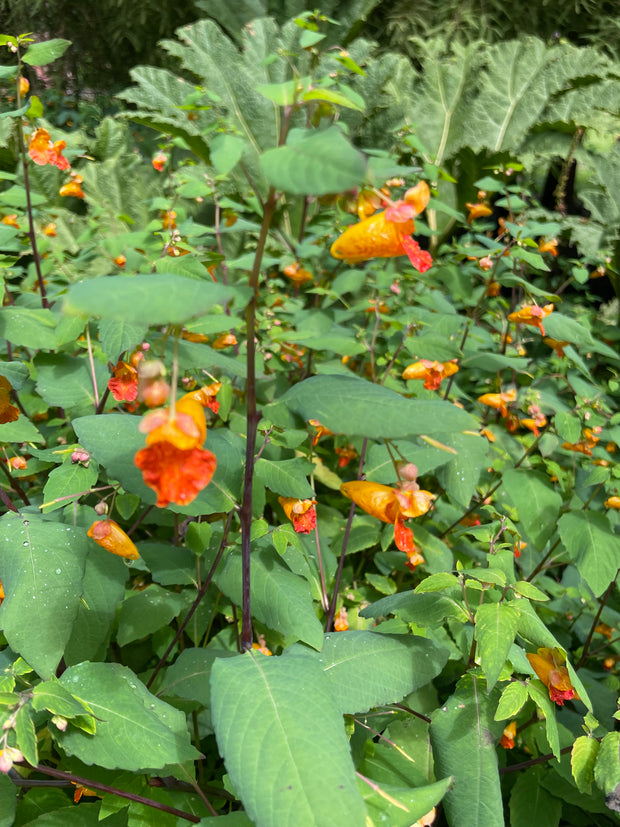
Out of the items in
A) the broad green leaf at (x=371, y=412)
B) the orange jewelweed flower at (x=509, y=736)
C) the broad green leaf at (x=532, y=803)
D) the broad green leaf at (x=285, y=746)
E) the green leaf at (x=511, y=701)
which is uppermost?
the broad green leaf at (x=371, y=412)

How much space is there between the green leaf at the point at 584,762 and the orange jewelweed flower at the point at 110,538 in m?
0.61

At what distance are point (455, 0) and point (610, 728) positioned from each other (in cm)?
489

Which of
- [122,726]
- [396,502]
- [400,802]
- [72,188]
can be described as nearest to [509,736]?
[400,802]

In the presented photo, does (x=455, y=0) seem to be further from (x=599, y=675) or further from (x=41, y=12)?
(x=599, y=675)

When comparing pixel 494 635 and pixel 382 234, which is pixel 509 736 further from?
pixel 382 234

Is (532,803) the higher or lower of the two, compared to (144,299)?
lower

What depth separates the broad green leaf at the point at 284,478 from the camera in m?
0.73

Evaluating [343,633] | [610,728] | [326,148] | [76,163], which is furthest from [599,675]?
[76,163]

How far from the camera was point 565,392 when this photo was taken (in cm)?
193

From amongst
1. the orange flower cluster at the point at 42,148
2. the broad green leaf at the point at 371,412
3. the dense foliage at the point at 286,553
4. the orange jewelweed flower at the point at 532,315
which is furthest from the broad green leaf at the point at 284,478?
the orange flower cluster at the point at 42,148

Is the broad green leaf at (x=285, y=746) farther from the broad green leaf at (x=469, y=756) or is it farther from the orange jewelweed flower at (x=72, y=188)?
the orange jewelweed flower at (x=72, y=188)

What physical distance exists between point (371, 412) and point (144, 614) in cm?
58

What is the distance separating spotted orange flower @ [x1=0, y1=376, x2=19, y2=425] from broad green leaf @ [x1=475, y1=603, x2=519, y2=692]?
70 centimetres

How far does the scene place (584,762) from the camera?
0.65 metres
